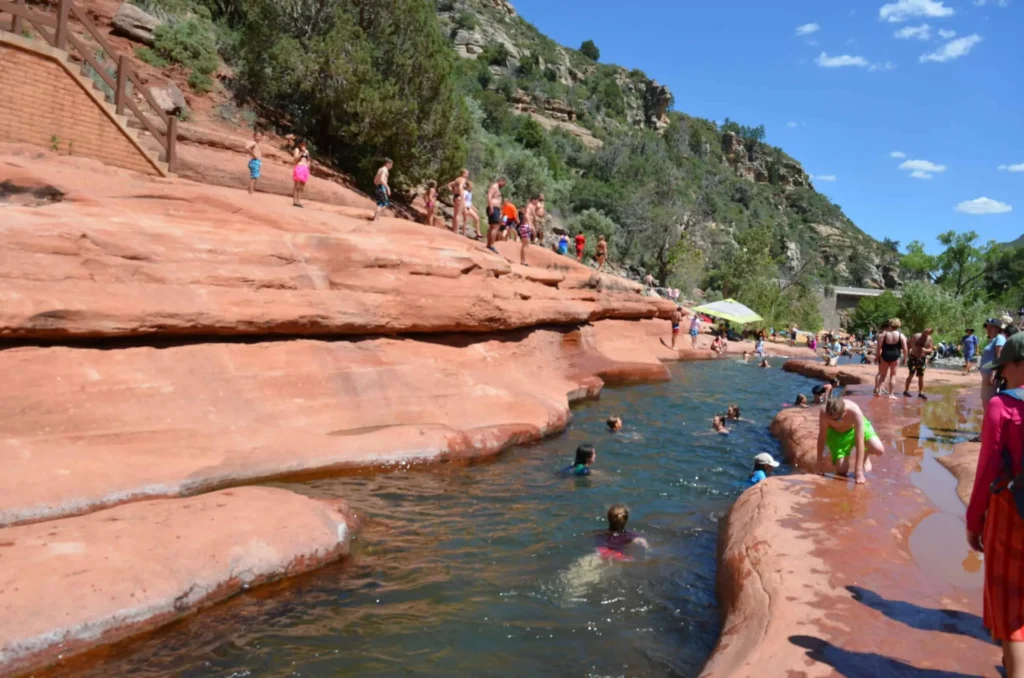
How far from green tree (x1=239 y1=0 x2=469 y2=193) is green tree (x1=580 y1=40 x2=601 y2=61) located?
10042 centimetres

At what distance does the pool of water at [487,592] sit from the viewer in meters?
4.95

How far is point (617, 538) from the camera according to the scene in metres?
7.26

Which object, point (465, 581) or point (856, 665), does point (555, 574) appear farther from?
point (856, 665)

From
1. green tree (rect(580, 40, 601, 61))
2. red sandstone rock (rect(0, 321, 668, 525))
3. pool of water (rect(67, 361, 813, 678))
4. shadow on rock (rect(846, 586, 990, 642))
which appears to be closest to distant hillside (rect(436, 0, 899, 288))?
green tree (rect(580, 40, 601, 61))

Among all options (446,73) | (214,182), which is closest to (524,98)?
(446,73)

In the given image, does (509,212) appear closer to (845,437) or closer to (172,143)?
(172,143)

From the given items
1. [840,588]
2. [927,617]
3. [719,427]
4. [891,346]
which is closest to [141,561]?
[840,588]

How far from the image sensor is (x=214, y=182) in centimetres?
1584

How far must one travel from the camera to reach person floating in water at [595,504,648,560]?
7.05m

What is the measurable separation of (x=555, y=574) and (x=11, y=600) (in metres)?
4.29

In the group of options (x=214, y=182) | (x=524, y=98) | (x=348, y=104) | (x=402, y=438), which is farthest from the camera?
(x=524, y=98)

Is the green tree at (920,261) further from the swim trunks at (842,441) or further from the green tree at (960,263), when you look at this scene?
the swim trunks at (842,441)

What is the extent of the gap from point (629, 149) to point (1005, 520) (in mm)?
71283

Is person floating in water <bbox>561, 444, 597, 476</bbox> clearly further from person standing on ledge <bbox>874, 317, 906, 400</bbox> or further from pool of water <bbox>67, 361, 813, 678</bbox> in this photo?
person standing on ledge <bbox>874, 317, 906, 400</bbox>
